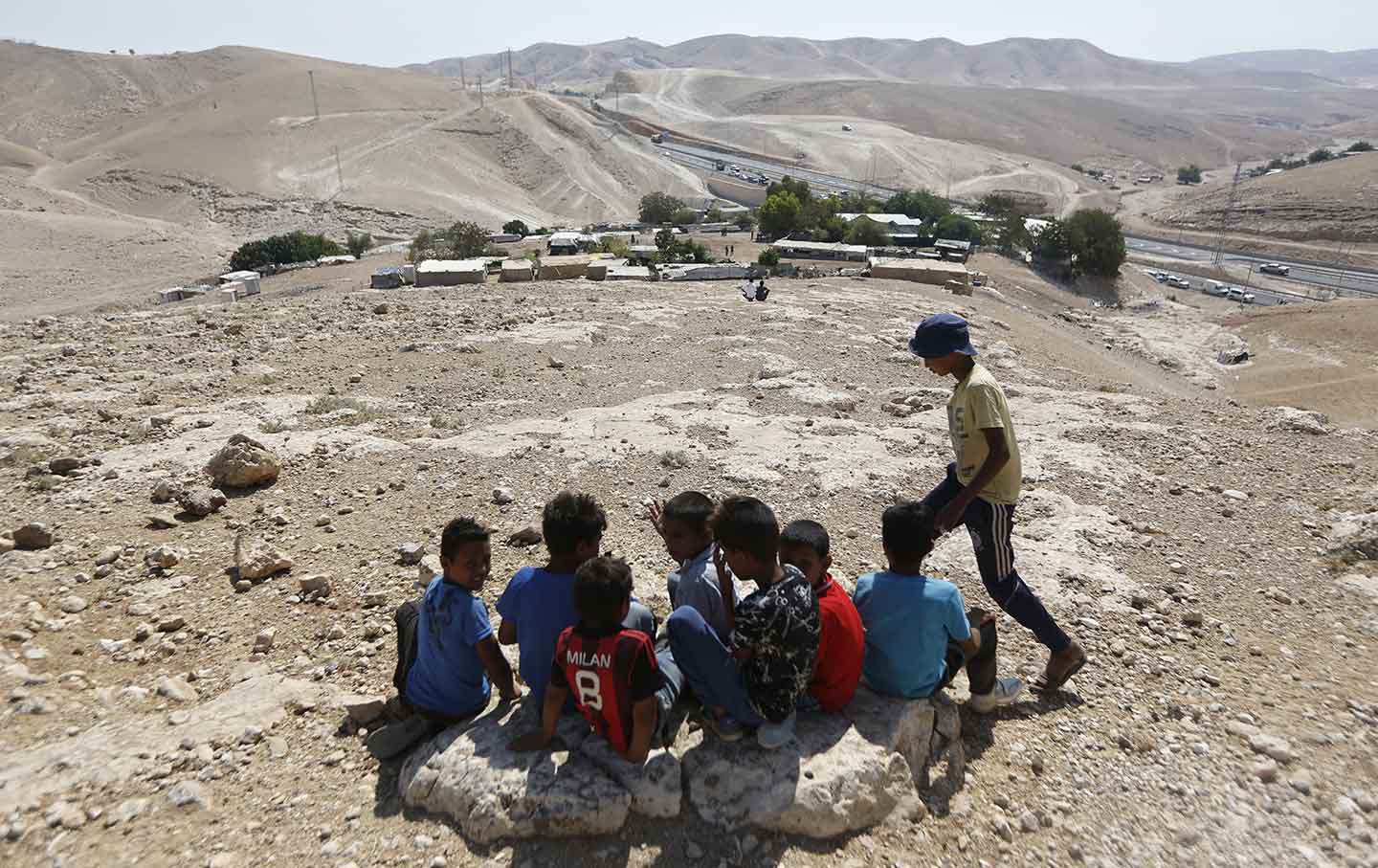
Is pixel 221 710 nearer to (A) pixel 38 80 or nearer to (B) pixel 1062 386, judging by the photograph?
(B) pixel 1062 386

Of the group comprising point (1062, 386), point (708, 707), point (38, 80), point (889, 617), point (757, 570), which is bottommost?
point (1062, 386)

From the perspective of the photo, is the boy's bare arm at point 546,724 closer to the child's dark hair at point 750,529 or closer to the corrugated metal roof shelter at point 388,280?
the child's dark hair at point 750,529

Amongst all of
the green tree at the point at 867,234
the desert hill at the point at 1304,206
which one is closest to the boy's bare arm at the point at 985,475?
the green tree at the point at 867,234

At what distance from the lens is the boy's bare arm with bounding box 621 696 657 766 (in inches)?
127

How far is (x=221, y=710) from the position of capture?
412 cm

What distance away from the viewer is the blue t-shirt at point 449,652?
3.72m

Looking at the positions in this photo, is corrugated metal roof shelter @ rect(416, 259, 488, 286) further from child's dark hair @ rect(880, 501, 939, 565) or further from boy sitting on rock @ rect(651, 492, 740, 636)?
child's dark hair @ rect(880, 501, 939, 565)

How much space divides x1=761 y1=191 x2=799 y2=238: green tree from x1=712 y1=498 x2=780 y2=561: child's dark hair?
50.8 metres

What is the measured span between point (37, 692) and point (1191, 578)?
7.79m

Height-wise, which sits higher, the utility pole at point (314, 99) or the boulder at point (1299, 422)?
the utility pole at point (314, 99)

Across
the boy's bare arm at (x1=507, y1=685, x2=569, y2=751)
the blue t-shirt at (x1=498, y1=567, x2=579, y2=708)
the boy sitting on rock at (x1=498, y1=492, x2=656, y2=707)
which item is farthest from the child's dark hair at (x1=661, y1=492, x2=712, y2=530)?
the boy's bare arm at (x1=507, y1=685, x2=569, y2=751)

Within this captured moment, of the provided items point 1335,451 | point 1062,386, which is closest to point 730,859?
point 1335,451

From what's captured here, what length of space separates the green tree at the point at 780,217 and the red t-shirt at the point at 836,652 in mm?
50674

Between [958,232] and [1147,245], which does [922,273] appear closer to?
[958,232]
